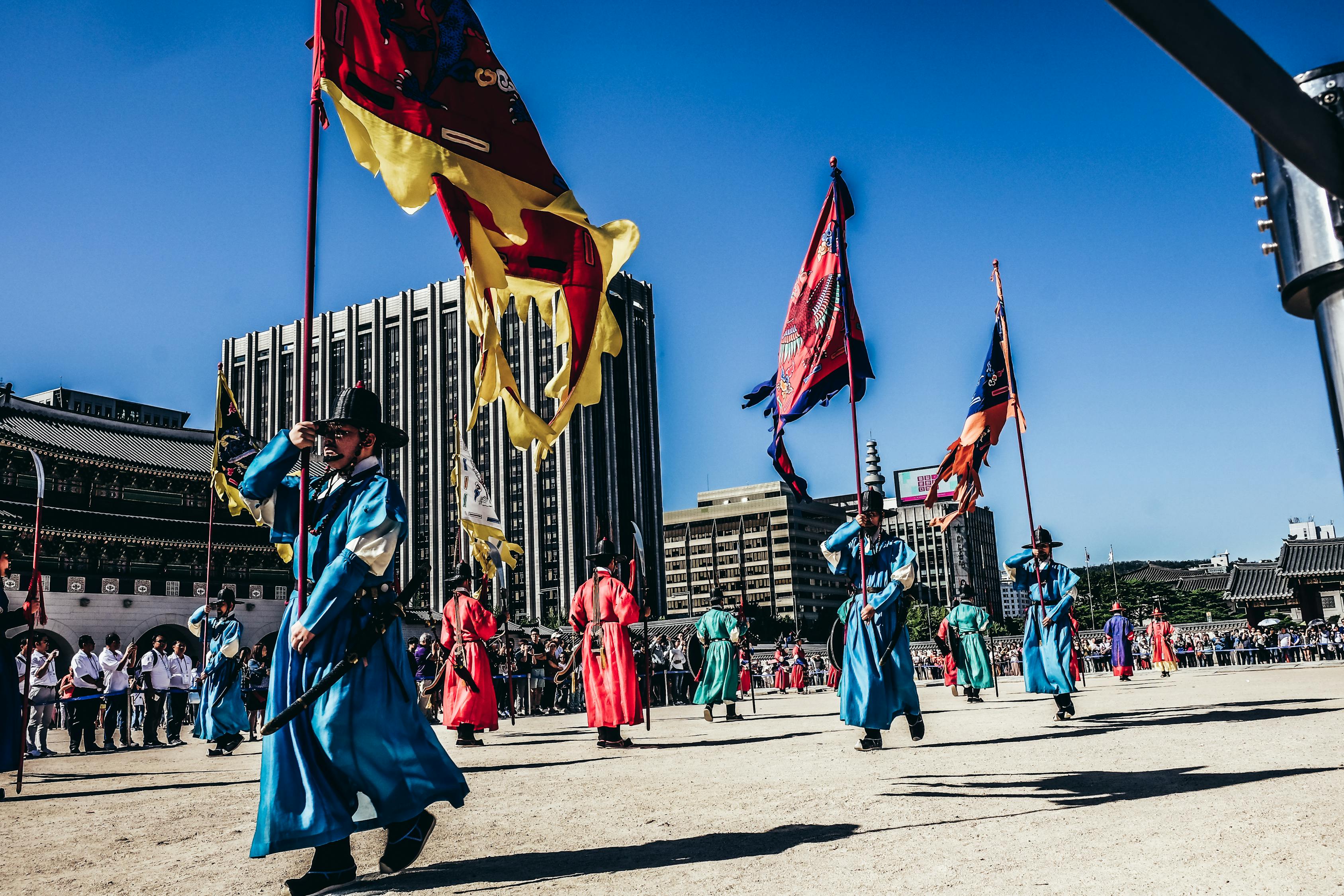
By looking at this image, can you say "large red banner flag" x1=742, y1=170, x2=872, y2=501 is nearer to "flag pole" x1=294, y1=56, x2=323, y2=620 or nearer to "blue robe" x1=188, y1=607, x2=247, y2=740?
"flag pole" x1=294, y1=56, x2=323, y2=620

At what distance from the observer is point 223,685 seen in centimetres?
1298

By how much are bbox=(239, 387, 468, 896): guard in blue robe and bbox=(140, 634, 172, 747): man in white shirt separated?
45.1ft

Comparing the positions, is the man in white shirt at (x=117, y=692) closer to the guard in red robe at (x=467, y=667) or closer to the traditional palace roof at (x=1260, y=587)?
the guard in red robe at (x=467, y=667)

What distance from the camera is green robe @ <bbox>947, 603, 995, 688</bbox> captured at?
18219 mm

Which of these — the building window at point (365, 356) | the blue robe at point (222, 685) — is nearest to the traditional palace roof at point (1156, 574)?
the building window at point (365, 356)

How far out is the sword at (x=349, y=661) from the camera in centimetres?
393

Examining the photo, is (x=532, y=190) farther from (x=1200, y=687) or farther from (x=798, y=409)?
(x=1200, y=687)

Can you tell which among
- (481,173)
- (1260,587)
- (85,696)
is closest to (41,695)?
(85,696)

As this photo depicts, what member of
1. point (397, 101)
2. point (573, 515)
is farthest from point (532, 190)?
point (573, 515)

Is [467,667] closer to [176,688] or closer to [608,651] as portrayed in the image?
[608,651]

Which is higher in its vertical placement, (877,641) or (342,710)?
(877,641)

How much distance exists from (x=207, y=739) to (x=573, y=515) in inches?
3099

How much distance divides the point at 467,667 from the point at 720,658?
5189 mm

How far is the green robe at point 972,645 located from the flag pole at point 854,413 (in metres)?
10.2
